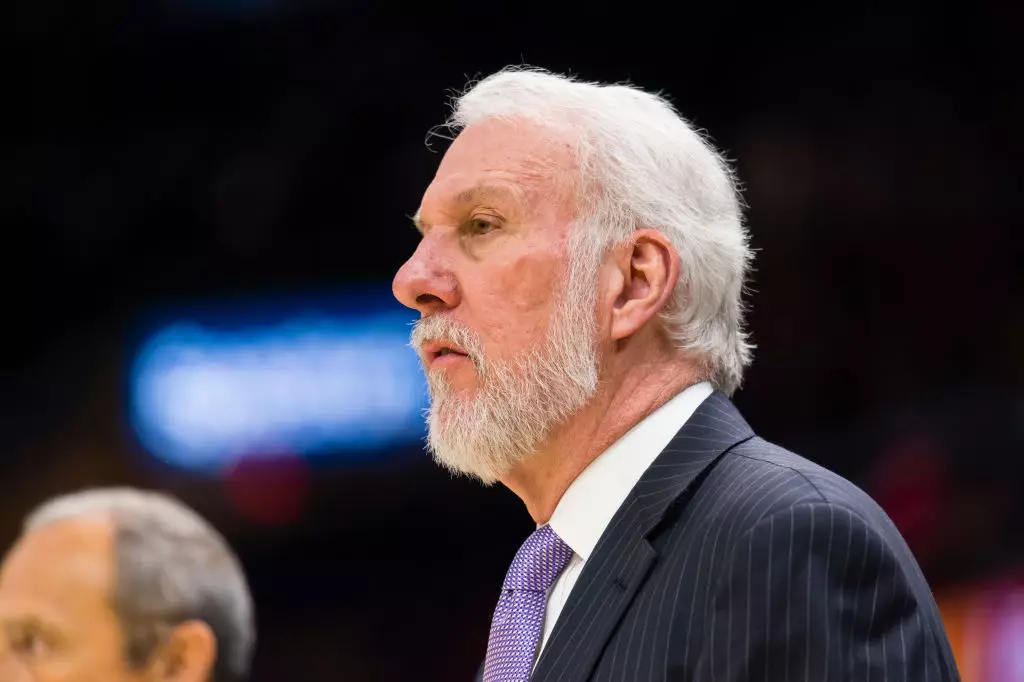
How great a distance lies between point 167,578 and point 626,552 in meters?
0.83

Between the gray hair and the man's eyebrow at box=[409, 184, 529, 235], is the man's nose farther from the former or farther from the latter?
the gray hair

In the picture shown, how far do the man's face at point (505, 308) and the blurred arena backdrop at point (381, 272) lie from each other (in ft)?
6.95

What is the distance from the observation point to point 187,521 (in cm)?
207

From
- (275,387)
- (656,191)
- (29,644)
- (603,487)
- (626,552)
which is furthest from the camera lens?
(275,387)

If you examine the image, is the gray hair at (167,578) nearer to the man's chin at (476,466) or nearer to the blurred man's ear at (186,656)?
the blurred man's ear at (186,656)

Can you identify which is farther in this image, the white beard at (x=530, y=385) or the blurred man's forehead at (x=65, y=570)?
the blurred man's forehead at (x=65, y=570)

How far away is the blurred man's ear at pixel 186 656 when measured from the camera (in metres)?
1.90

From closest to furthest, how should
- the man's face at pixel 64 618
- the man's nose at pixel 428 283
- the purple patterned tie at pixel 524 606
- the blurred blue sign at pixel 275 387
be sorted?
1. the purple patterned tie at pixel 524 606
2. the man's nose at pixel 428 283
3. the man's face at pixel 64 618
4. the blurred blue sign at pixel 275 387

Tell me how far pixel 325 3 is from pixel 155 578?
10.5 ft

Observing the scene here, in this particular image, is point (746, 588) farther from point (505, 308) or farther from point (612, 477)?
point (505, 308)

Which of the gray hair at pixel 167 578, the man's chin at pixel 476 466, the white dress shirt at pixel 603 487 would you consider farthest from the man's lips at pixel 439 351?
the gray hair at pixel 167 578

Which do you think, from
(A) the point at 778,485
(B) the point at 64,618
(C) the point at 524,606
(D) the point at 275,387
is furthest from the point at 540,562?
(D) the point at 275,387

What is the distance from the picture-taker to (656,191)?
1757 mm

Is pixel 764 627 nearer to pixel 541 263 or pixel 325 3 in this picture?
pixel 541 263
